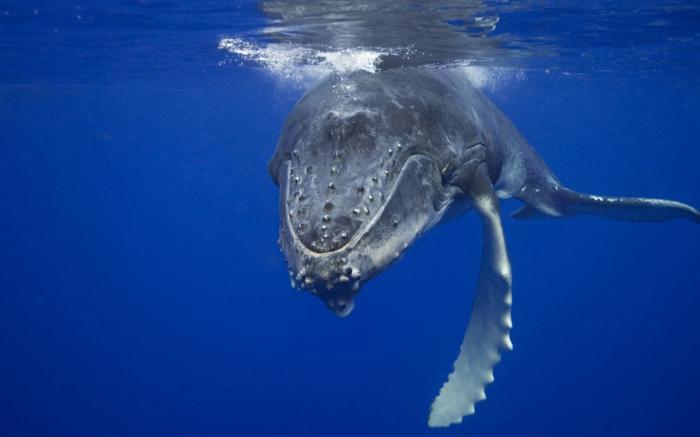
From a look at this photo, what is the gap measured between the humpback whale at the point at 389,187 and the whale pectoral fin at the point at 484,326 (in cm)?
1

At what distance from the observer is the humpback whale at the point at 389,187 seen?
157 inches

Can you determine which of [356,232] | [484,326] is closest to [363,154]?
[356,232]

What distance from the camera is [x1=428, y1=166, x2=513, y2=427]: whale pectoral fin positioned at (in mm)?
5523

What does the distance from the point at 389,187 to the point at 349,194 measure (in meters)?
0.44

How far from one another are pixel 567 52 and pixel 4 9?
18.6 metres

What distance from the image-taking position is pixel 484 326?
18.9 ft

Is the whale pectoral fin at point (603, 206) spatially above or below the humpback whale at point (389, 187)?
above

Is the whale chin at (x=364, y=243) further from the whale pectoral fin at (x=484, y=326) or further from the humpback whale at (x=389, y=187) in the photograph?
the whale pectoral fin at (x=484, y=326)

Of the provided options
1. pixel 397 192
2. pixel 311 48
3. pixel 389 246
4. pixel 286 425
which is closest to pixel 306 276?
pixel 389 246

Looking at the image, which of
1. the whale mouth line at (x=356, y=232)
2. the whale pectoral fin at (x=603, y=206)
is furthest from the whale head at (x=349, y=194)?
the whale pectoral fin at (x=603, y=206)

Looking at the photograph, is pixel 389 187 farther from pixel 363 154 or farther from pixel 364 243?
pixel 364 243

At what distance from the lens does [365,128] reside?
196 inches

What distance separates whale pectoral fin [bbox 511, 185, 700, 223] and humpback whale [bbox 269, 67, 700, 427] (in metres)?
2.45

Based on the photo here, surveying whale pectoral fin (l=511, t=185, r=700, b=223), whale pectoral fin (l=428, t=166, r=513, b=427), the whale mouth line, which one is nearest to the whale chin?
the whale mouth line
